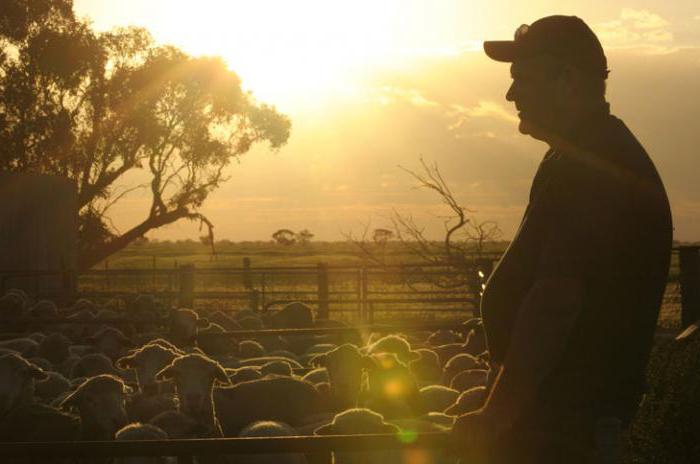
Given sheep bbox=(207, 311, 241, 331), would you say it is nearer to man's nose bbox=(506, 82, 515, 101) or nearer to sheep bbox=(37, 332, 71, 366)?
sheep bbox=(37, 332, 71, 366)

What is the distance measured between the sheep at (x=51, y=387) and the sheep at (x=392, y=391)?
2.79m

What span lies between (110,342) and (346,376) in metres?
4.46

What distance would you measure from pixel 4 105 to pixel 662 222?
3517cm

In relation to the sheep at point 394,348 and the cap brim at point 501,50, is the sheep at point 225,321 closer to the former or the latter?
the sheep at point 394,348

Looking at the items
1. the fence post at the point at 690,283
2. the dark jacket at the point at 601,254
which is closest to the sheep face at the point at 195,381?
the dark jacket at the point at 601,254

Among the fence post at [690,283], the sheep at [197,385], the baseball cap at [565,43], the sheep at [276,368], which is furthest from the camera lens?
the fence post at [690,283]

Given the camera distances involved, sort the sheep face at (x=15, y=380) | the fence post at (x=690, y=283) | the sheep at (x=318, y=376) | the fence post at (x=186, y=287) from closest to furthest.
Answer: the sheep face at (x=15, y=380)
the sheep at (x=318, y=376)
the fence post at (x=690, y=283)
the fence post at (x=186, y=287)

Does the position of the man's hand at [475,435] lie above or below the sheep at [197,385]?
above

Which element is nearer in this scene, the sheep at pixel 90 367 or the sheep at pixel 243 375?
the sheep at pixel 243 375

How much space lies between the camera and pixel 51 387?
8789 mm

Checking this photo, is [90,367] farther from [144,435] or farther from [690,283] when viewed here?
[690,283]

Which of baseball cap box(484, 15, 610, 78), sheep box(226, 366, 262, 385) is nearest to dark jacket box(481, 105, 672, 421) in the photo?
baseball cap box(484, 15, 610, 78)

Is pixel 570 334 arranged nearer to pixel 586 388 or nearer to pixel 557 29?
pixel 586 388

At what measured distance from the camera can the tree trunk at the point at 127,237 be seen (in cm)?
3659
